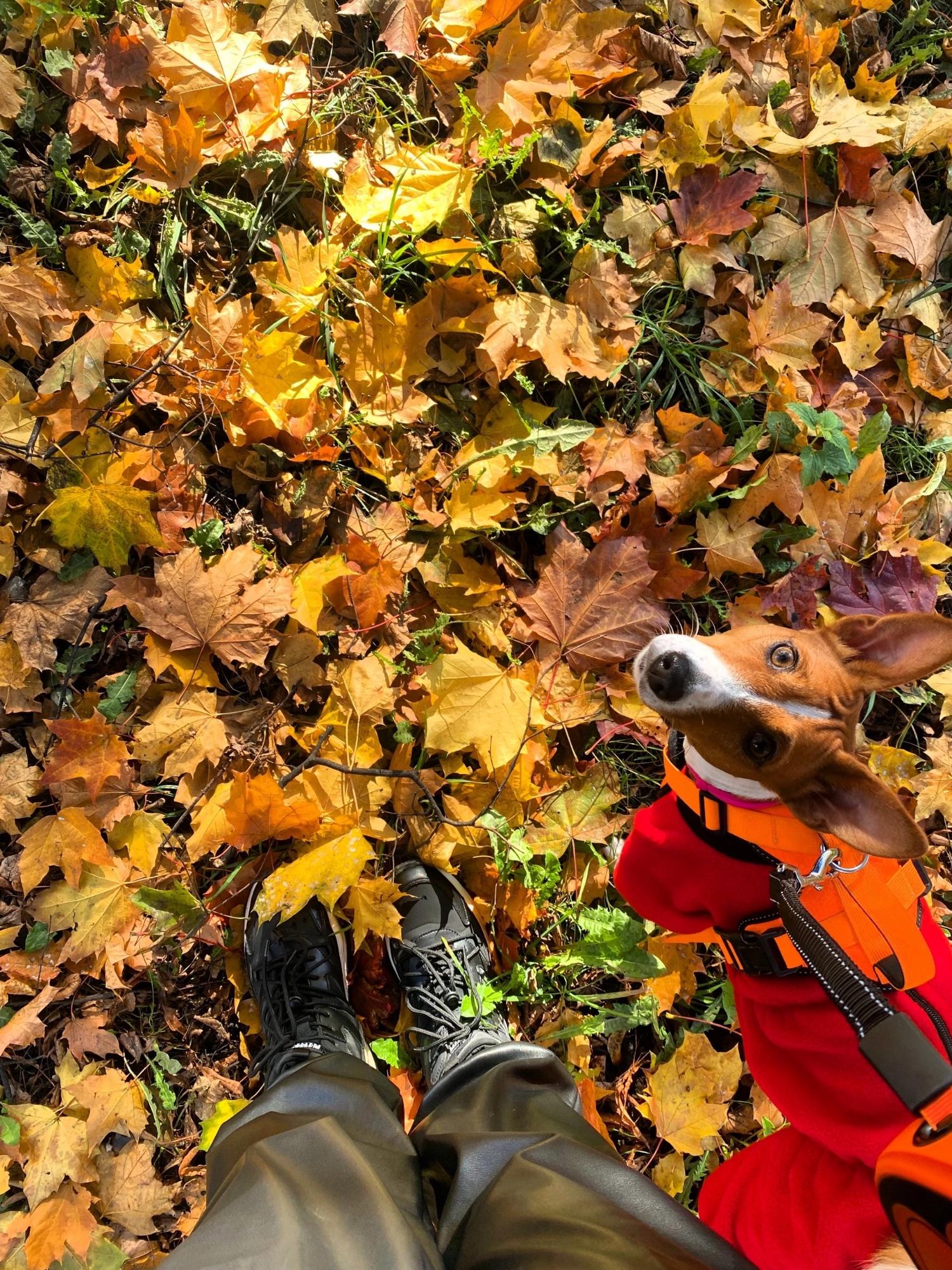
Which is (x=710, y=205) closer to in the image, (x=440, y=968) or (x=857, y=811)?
(x=857, y=811)

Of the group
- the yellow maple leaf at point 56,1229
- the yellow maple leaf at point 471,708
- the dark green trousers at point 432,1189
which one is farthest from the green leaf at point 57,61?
the yellow maple leaf at point 56,1229

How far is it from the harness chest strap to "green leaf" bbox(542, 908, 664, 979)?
0.38 metres

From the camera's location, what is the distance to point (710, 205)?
2.50 metres

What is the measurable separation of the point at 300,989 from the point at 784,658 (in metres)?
1.64

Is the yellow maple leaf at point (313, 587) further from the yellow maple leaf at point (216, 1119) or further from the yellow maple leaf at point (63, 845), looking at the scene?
the yellow maple leaf at point (216, 1119)

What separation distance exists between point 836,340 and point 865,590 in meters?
0.85

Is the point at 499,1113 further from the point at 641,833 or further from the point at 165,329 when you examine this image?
the point at 165,329

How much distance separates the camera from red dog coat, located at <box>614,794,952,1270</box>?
159cm

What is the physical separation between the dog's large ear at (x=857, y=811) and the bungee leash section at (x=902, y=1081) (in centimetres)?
18

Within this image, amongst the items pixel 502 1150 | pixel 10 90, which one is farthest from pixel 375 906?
pixel 10 90

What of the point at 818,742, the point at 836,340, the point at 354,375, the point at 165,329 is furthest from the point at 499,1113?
the point at 836,340

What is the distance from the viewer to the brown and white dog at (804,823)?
1.58 m

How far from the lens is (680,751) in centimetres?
206

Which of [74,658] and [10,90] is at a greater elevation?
[10,90]
